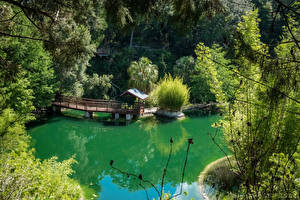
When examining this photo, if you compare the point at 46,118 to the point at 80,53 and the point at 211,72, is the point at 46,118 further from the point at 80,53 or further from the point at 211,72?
the point at 80,53

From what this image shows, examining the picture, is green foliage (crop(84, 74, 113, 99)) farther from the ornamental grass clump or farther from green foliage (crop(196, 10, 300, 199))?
green foliage (crop(196, 10, 300, 199))

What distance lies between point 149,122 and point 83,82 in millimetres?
5582

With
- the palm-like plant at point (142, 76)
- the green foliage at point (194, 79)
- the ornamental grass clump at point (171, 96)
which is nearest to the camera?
the ornamental grass clump at point (171, 96)

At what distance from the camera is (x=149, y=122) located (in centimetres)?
1441

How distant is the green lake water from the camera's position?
8.19 m

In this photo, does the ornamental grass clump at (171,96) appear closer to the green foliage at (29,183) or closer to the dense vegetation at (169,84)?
the dense vegetation at (169,84)

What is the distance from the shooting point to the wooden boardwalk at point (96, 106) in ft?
48.1

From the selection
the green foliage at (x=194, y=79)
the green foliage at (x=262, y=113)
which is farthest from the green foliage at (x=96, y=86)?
the green foliage at (x=262, y=113)

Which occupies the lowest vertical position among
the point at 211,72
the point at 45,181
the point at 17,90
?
the point at 45,181

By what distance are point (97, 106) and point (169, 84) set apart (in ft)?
14.2

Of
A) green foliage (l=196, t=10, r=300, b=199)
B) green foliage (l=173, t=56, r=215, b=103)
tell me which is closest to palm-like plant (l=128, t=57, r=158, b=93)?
green foliage (l=173, t=56, r=215, b=103)

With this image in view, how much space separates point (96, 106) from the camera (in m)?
14.8

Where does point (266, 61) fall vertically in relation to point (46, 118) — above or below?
above

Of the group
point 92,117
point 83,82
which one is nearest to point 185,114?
point 92,117
